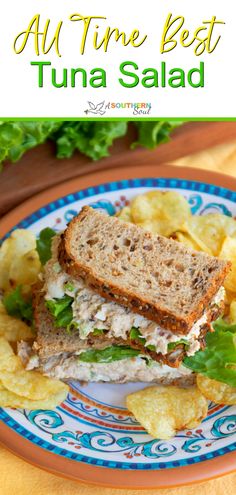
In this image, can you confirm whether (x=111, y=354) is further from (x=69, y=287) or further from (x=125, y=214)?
(x=125, y=214)

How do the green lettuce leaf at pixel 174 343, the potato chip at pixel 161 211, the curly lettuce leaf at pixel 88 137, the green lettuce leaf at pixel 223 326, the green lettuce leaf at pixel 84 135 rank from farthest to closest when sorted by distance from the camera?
1. the curly lettuce leaf at pixel 88 137
2. the green lettuce leaf at pixel 84 135
3. the potato chip at pixel 161 211
4. the green lettuce leaf at pixel 223 326
5. the green lettuce leaf at pixel 174 343

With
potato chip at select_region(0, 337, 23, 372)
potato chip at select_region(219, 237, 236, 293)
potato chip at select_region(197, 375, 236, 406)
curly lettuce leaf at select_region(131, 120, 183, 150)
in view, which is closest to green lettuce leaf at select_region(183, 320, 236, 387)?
potato chip at select_region(197, 375, 236, 406)

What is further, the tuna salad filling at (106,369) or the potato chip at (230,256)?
the potato chip at (230,256)

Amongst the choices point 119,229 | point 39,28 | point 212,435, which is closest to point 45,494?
point 212,435

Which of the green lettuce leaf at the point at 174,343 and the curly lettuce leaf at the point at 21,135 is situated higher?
the curly lettuce leaf at the point at 21,135

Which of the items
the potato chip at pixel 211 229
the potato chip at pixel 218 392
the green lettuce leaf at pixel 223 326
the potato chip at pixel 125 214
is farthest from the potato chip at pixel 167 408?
the potato chip at pixel 125 214

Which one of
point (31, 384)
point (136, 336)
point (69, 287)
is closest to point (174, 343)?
point (136, 336)

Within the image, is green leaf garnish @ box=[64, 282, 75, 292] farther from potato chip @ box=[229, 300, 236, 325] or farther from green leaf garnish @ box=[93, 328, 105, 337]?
potato chip @ box=[229, 300, 236, 325]

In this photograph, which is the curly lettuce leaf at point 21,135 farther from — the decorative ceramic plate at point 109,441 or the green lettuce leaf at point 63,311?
the decorative ceramic plate at point 109,441
